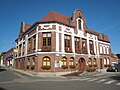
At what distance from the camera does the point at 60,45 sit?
23.3 m

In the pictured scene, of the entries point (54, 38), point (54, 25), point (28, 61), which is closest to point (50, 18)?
point (54, 25)

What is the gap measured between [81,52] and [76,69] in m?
3.76

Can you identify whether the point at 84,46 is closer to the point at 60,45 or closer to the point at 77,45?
the point at 77,45

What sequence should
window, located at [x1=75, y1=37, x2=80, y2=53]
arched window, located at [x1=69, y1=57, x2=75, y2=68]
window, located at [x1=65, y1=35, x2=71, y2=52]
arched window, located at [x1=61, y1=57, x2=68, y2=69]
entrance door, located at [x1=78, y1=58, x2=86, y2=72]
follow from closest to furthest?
arched window, located at [x1=61, y1=57, x2=68, y2=69] < arched window, located at [x1=69, y1=57, x2=75, y2=68] < window, located at [x1=65, y1=35, x2=71, y2=52] < window, located at [x1=75, y1=37, x2=80, y2=53] < entrance door, located at [x1=78, y1=58, x2=86, y2=72]

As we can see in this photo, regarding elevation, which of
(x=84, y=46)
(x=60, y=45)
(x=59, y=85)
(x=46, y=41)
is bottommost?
(x=59, y=85)

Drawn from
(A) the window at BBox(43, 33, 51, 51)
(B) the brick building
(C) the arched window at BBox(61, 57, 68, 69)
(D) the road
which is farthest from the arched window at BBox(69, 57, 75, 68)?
(D) the road

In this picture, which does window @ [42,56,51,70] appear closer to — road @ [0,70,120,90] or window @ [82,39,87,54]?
road @ [0,70,120,90]

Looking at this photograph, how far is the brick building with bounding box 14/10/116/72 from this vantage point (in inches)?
883

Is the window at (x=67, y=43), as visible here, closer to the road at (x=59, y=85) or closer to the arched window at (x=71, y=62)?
the arched window at (x=71, y=62)

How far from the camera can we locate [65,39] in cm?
2473

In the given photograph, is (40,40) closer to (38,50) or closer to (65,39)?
(38,50)

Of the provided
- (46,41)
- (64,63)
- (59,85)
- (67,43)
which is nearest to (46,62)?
(64,63)

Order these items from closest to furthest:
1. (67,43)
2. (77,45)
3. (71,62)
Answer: (71,62), (67,43), (77,45)

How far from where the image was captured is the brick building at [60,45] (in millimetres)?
22422
